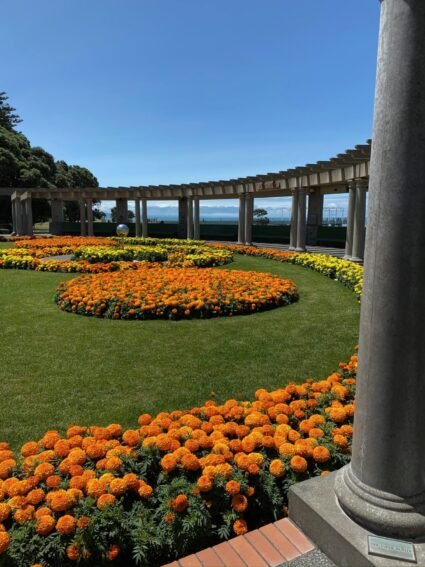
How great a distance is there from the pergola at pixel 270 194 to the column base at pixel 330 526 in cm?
1203

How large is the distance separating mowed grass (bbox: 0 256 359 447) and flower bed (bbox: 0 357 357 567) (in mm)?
1036

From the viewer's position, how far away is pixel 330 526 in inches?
90.5

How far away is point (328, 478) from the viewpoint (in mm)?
2711

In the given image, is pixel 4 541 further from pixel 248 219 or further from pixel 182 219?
pixel 182 219

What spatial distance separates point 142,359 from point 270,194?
26.1m

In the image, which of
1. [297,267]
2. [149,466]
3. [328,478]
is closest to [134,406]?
[149,466]

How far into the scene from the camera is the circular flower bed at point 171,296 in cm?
834

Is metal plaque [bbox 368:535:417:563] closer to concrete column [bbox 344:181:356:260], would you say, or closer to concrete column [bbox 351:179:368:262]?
concrete column [bbox 351:179:368:262]

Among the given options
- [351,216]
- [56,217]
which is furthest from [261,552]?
[56,217]

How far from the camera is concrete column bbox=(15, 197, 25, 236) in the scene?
3412cm

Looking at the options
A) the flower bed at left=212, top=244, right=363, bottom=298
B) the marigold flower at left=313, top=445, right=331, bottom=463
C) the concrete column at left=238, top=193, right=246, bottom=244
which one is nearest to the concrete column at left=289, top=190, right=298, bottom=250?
the flower bed at left=212, top=244, right=363, bottom=298

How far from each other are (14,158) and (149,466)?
145 ft

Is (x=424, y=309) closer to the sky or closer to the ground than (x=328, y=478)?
closer to the sky

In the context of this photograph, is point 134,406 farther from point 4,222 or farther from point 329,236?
point 4,222
